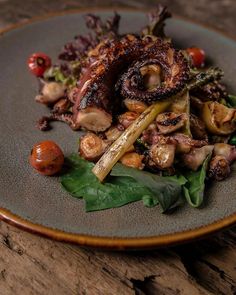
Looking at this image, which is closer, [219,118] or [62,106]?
[219,118]

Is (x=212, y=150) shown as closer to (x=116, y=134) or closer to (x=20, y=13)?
(x=116, y=134)

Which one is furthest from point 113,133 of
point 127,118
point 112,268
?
point 112,268

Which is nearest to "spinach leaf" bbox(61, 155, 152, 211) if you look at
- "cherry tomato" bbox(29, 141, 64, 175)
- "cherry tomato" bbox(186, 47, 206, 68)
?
"cherry tomato" bbox(29, 141, 64, 175)

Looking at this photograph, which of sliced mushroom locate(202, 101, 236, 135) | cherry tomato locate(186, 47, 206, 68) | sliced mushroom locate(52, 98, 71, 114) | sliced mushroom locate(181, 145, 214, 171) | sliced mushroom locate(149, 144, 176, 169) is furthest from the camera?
cherry tomato locate(186, 47, 206, 68)

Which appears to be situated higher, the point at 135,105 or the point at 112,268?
the point at 135,105

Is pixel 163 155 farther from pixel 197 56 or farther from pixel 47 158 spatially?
pixel 197 56

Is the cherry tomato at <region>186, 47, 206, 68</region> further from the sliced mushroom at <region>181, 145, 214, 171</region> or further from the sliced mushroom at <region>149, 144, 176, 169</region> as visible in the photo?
the sliced mushroom at <region>149, 144, 176, 169</region>
